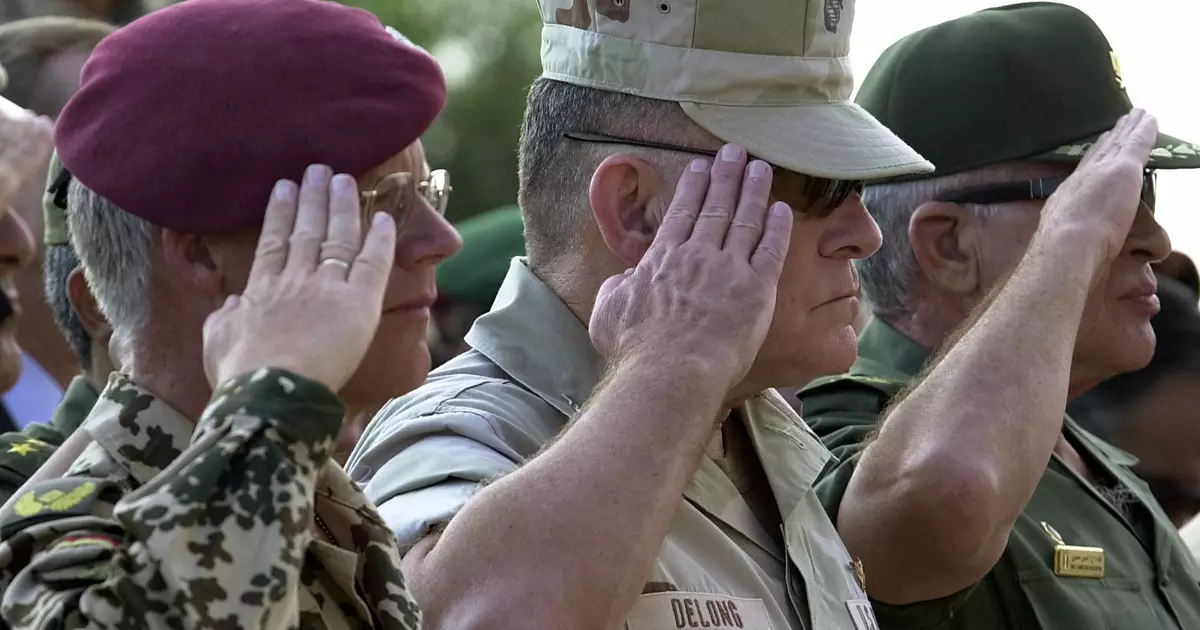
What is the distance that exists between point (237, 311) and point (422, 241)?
346mm

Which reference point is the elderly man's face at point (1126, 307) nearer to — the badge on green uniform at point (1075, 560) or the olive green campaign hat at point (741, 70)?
the badge on green uniform at point (1075, 560)

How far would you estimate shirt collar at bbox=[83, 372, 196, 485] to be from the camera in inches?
76.7

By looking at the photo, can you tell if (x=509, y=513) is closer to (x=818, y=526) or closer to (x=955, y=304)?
(x=818, y=526)

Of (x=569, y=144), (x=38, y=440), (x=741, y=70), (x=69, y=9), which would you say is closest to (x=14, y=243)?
(x=38, y=440)

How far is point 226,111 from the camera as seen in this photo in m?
1.99

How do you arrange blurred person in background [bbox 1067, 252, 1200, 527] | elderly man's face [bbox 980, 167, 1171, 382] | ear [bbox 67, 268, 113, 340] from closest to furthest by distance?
ear [bbox 67, 268, 113, 340]
elderly man's face [bbox 980, 167, 1171, 382]
blurred person in background [bbox 1067, 252, 1200, 527]

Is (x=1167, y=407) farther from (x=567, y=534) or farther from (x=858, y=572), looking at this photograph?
(x=567, y=534)

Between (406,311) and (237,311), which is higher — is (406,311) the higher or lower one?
the lower one

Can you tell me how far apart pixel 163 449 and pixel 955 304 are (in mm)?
2342

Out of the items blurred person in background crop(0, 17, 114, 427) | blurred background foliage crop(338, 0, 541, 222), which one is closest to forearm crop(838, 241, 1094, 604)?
blurred person in background crop(0, 17, 114, 427)

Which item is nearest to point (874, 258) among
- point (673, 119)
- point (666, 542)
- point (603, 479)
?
point (673, 119)

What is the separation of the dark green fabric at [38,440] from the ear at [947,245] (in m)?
1.88

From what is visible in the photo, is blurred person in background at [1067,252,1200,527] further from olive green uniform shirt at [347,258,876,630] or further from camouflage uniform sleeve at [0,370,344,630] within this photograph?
camouflage uniform sleeve at [0,370,344,630]

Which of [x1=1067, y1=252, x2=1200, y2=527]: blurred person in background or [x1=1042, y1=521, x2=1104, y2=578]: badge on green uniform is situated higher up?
[x1=1042, y1=521, x2=1104, y2=578]: badge on green uniform
